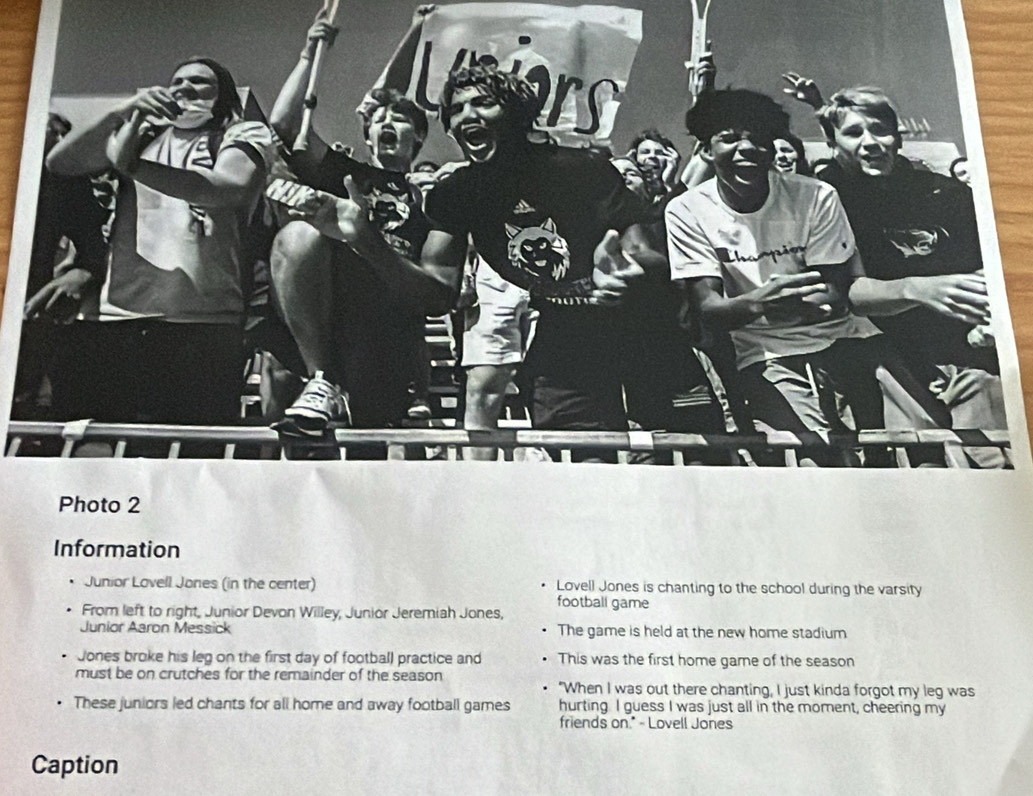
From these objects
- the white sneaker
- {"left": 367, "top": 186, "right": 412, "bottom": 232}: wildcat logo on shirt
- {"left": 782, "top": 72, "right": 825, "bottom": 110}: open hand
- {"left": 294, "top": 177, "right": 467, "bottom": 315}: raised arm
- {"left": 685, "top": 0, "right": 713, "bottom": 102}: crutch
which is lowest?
the white sneaker

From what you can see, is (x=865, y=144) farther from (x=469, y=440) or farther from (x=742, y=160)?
(x=469, y=440)

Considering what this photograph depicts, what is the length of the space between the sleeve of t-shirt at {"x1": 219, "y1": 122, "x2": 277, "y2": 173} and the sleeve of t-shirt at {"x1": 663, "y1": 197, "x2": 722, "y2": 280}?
20 cm

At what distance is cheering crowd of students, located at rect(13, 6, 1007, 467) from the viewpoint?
0.46 m

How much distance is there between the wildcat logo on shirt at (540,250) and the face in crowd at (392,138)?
65 mm

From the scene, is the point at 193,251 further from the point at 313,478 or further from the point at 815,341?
the point at 815,341

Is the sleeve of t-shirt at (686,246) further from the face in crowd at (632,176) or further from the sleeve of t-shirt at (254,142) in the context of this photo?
the sleeve of t-shirt at (254,142)

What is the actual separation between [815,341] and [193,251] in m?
0.30

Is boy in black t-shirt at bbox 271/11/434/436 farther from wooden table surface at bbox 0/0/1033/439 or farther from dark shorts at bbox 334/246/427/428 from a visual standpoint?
wooden table surface at bbox 0/0/1033/439

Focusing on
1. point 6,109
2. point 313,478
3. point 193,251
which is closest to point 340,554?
point 313,478

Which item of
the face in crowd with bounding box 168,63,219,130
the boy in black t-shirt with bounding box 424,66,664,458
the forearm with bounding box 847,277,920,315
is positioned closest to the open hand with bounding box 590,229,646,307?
the boy in black t-shirt with bounding box 424,66,664,458

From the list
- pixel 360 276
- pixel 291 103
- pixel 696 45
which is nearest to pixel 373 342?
pixel 360 276

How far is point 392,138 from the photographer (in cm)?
50

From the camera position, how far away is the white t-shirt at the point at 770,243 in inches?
19.0

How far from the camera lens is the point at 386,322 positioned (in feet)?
1.56
